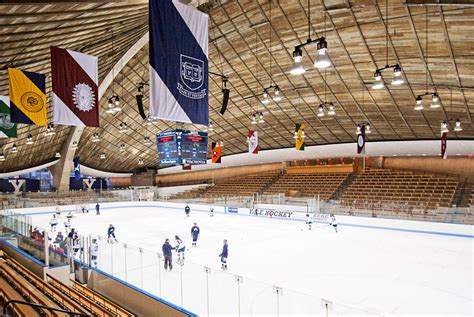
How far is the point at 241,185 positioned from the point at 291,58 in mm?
19627

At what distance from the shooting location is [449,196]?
22.8 m

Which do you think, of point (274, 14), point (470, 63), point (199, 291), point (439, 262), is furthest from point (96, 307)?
point (470, 63)

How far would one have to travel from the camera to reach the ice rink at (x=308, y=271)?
6695 mm

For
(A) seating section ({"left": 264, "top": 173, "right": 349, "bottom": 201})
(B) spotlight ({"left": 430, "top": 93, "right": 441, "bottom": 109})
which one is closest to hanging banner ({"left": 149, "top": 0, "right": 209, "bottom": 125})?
(B) spotlight ({"left": 430, "top": 93, "right": 441, "bottom": 109})

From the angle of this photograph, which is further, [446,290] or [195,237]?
[195,237]

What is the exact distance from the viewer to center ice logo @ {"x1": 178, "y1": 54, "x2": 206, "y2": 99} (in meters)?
6.51

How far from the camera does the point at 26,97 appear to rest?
9766mm

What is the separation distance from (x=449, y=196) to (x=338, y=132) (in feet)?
35.5

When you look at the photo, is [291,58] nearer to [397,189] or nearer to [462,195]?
[397,189]

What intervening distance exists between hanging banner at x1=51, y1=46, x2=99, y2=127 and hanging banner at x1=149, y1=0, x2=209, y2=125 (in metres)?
3.73

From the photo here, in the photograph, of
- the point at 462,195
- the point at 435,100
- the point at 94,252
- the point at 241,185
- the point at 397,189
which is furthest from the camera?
the point at 241,185

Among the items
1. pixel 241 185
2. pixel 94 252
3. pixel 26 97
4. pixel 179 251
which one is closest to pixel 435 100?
pixel 179 251

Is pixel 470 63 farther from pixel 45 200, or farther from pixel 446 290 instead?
pixel 45 200

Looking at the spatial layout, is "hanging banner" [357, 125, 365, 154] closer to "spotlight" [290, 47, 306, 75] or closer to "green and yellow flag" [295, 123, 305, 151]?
"green and yellow flag" [295, 123, 305, 151]
